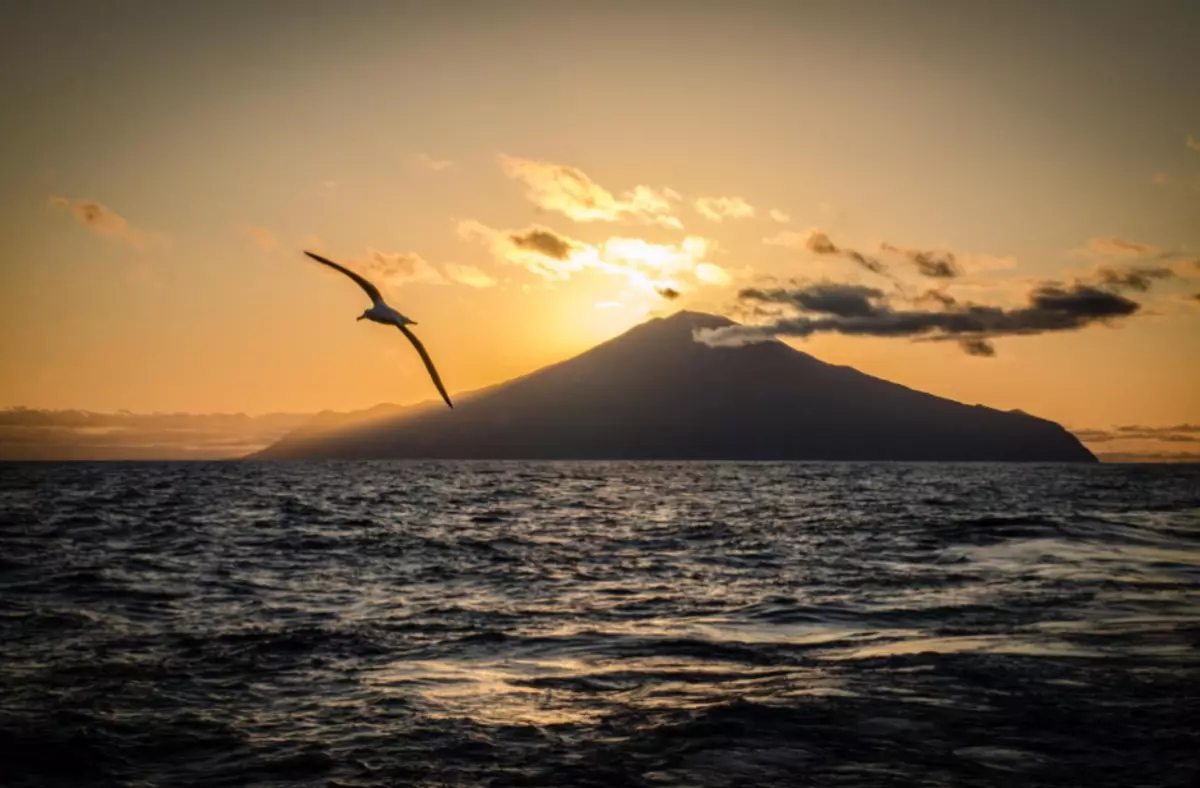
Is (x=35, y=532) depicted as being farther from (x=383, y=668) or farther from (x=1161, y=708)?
(x=1161, y=708)

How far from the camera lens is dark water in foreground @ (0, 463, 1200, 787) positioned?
1104 cm

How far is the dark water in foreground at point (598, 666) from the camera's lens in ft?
36.2

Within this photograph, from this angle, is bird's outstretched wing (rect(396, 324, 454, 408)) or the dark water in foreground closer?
the dark water in foreground

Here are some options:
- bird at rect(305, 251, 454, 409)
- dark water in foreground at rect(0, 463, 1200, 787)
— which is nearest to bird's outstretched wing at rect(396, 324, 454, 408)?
bird at rect(305, 251, 454, 409)

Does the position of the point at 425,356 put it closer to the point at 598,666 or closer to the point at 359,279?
the point at 359,279

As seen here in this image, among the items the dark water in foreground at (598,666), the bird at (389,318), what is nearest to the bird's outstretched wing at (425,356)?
the bird at (389,318)

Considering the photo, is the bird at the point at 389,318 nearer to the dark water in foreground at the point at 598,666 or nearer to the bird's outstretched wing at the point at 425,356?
the bird's outstretched wing at the point at 425,356

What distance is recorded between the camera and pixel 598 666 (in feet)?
51.1

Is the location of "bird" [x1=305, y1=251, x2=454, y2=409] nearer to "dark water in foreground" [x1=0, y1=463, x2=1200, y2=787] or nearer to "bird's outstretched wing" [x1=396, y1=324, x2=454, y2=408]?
"bird's outstretched wing" [x1=396, y1=324, x2=454, y2=408]

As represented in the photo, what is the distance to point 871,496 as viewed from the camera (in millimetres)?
77750

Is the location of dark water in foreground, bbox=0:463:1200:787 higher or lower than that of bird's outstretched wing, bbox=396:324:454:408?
lower

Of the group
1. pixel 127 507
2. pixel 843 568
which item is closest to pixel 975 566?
pixel 843 568

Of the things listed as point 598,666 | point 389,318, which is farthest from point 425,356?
point 598,666

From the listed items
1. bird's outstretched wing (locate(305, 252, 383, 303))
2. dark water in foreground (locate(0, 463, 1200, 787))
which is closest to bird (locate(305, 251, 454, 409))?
bird's outstretched wing (locate(305, 252, 383, 303))
